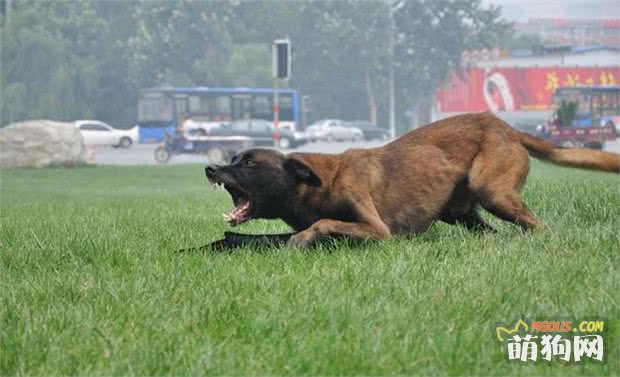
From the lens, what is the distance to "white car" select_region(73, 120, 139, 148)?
62.9m

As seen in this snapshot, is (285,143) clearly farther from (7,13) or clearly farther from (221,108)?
(7,13)

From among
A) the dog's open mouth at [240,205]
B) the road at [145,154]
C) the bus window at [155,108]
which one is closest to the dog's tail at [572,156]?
the dog's open mouth at [240,205]

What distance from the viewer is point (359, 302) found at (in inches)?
207

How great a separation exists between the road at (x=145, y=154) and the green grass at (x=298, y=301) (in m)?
34.8

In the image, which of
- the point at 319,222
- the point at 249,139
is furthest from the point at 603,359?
the point at 249,139

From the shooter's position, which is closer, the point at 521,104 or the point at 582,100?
the point at 582,100

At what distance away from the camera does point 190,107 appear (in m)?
56.7

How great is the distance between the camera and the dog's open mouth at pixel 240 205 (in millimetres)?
7471

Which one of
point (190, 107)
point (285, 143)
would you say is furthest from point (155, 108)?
point (285, 143)

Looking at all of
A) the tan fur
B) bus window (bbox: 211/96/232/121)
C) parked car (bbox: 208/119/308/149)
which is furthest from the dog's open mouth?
bus window (bbox: 211/96/232/121)

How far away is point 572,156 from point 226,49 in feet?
220

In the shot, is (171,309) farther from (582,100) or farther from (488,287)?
(582,100)

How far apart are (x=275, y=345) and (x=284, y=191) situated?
115 inches

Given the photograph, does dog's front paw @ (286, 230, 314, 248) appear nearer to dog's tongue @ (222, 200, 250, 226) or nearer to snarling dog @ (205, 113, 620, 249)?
snarling dog @ (205, 113, 620, 249)
